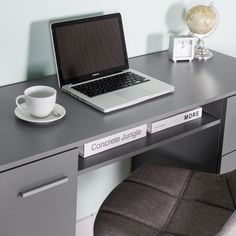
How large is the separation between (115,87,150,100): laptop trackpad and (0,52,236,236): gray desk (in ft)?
0.10

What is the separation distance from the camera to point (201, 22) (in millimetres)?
2160

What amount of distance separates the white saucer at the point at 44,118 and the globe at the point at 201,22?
2.38ft

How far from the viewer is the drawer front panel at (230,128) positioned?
198 cm

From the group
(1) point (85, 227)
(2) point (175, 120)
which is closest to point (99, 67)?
(2) point (175, 120)

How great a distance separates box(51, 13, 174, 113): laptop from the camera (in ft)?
5.90

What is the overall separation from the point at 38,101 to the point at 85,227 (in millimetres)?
914

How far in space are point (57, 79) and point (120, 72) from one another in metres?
0.22

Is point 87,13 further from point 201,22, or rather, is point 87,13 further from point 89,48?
point 201,22

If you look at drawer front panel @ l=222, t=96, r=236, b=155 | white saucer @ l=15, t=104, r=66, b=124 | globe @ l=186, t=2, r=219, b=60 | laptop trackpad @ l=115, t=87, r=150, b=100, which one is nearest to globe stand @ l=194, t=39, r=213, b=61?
globe @ l=186, t=2, r=219, b=60

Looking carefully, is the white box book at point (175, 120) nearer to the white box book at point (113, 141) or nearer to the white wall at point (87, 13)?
the white box book at point (113, 141)

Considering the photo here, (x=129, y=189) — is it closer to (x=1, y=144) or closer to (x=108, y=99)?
(x=108, y=99)

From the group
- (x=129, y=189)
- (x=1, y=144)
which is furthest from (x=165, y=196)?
(x=1, y=144)

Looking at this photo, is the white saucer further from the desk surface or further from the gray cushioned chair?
the gray cushioned chair

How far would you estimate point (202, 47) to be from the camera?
227cm
